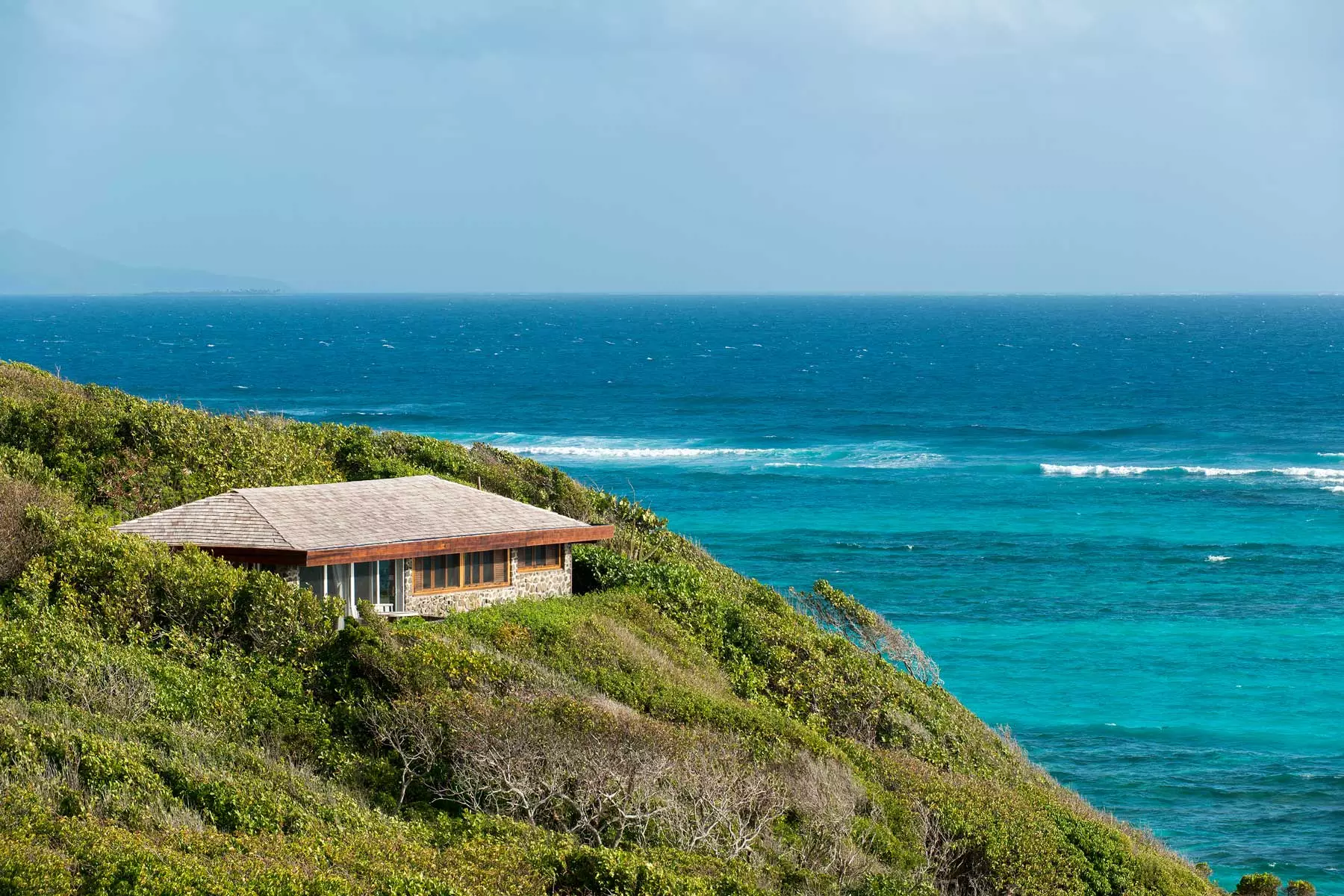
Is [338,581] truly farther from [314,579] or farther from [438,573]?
[438,573]

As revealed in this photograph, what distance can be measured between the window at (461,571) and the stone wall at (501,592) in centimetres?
10

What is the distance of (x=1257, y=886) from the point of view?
21406 millimetres

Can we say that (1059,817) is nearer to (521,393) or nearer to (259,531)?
(259,531)

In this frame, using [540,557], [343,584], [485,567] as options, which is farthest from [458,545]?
[540,557]

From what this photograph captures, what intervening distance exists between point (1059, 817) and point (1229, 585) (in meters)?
28.9

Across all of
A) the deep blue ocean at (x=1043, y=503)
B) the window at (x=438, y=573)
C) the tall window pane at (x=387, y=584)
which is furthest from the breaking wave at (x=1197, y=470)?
the tall window pane at (x=387, y=584)

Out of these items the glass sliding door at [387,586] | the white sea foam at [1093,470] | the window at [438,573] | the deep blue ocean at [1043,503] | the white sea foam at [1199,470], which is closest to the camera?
the glass sliding door at [387,586]

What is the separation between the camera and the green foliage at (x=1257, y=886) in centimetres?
2127

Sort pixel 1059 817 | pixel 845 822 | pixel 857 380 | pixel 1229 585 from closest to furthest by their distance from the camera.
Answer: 1. pixel 845 822
2. pixel 1059 817
3. pixel 1229 585
4. pixel 857 380

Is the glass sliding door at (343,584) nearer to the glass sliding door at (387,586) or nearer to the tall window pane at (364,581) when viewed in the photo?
the tall window pane at (364,581)

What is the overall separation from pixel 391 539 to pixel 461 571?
1.64m

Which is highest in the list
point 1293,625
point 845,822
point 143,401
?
point 143,401

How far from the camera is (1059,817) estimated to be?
2064 cm

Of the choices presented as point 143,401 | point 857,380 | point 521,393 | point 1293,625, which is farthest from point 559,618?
point 857,380
